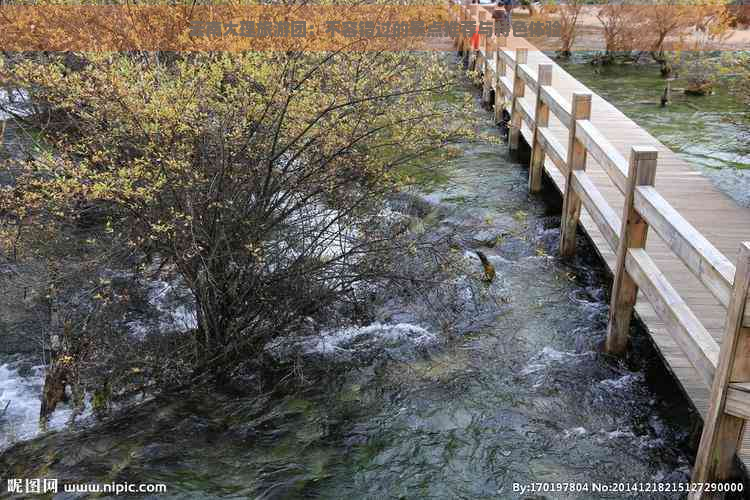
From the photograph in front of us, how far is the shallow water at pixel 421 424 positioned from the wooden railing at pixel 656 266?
56 cm

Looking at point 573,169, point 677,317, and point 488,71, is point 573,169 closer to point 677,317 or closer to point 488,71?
point 677,317

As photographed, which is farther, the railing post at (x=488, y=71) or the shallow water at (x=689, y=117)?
the railing post at (x=488, y=71)

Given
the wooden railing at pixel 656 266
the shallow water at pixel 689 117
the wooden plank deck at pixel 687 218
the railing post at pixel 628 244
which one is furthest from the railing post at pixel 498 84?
the railing post at pixel 628 244

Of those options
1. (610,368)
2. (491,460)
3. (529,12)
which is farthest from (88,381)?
(529,12)

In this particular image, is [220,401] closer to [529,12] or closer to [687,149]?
[687,149]

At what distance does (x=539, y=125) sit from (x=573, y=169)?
6.40 feet

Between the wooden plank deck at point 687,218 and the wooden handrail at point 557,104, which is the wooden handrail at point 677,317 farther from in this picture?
the wooden handrail at point 557,104

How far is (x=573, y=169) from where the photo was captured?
7.19 meters

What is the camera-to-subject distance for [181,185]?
17.4ft

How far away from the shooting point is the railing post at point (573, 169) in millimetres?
7008

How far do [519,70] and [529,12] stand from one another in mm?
15664

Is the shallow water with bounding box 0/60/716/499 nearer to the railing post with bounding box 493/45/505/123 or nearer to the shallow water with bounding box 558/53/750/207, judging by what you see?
the shallow water with bounding box 558/53/750/207

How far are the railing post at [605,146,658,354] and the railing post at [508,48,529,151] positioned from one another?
5.16 meters

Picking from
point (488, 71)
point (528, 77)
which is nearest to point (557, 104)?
point (528, 77)
